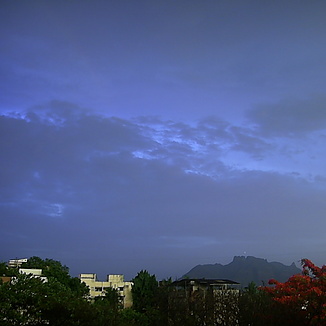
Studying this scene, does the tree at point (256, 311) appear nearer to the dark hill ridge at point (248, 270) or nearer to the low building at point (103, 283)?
the low building at point (103, 283)

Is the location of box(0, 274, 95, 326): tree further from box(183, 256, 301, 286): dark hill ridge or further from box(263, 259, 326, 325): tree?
box(183, 256, 301, 286): dark hill ridge

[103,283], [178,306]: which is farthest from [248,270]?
[178,306]

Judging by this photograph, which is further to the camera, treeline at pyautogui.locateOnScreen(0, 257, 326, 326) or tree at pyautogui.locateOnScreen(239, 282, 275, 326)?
tree at pyautogui.locateOnScreen(239, 282, 275, 326)

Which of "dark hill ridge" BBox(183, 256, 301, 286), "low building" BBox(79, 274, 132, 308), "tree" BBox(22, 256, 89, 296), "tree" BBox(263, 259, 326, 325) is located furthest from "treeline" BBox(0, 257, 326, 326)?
"dark hill ridge" BBox(183, 256, 301, 286)

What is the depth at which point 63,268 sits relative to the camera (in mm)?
46500

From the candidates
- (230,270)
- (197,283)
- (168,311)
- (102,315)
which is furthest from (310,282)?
(230,270)

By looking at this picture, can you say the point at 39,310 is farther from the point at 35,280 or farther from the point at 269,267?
the point at 269,267

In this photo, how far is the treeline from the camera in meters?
11.6

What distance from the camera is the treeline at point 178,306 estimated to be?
1156 cm

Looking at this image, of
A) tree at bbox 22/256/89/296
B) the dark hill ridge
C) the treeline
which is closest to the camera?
the treeline

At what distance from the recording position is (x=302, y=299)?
1551 cm

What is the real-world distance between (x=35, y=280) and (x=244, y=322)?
315 inches

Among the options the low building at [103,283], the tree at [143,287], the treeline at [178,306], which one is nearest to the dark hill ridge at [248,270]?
the low building at [103,283]

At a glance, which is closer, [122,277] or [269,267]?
[122,277]
